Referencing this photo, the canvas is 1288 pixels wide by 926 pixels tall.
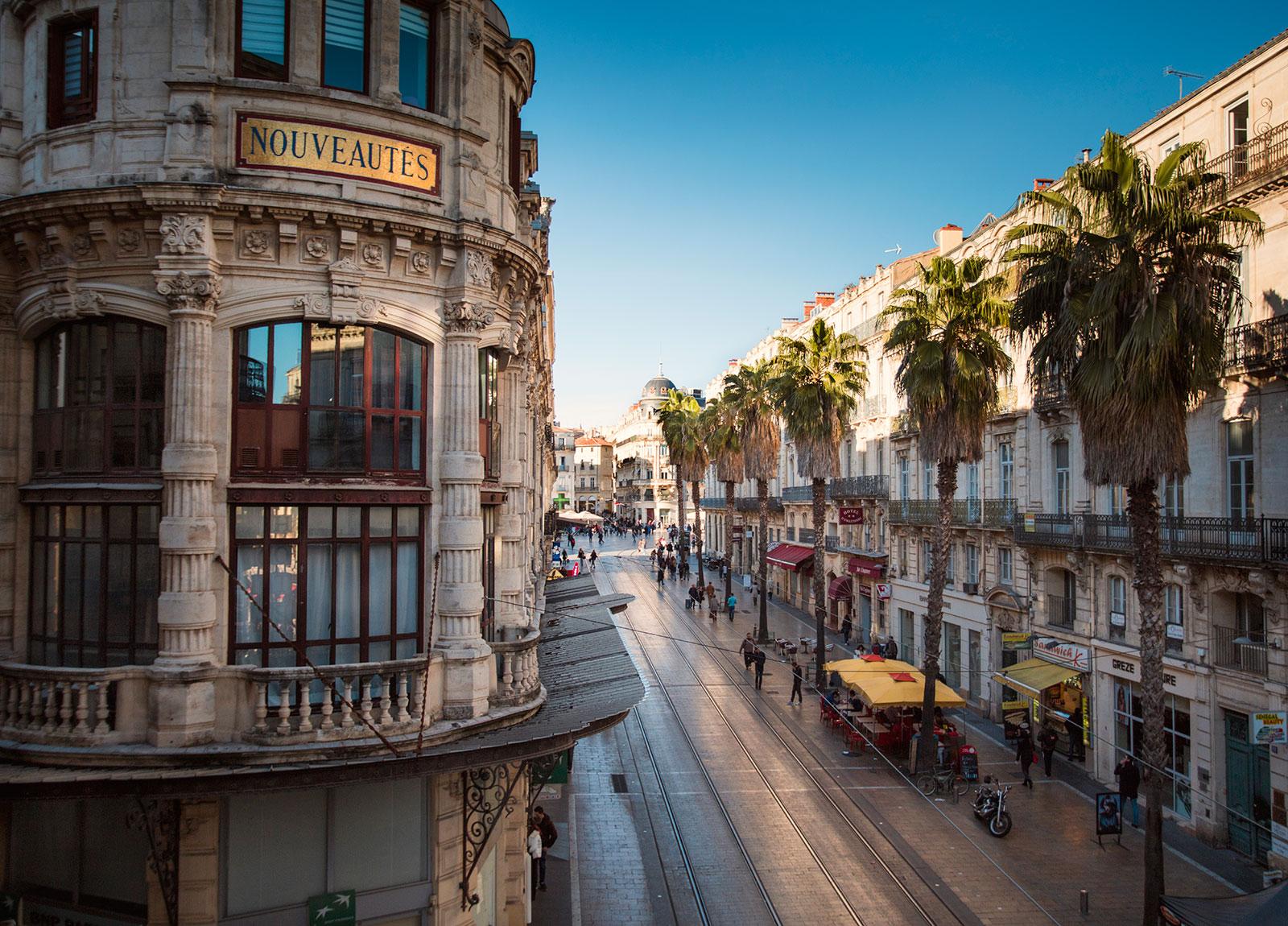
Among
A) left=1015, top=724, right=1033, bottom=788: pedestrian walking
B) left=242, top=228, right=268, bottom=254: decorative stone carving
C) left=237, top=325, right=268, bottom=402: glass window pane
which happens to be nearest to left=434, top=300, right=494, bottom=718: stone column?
left=237, top=325, right=268, bottom=402: glass window pane

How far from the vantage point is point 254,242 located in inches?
406

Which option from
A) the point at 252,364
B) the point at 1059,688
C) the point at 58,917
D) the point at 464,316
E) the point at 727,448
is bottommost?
the point at 1059,688

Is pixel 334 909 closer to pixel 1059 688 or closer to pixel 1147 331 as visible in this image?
pixel 1147 331

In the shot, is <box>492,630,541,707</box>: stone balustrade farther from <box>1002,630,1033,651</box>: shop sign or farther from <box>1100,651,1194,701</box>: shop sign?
<box>1002,630,1033,651</box>: shop sign

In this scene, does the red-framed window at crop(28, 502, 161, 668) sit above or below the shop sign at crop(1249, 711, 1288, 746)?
above

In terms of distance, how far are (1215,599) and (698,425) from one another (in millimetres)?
39584

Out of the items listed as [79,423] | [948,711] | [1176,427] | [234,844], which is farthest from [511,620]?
[948,711]

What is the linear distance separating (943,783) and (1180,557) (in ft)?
26.2

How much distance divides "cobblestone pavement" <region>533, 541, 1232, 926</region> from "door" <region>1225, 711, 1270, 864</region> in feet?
5.03

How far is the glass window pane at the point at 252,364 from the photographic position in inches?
414

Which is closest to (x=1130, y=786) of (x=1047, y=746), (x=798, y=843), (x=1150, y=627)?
(x=1047, y=746)

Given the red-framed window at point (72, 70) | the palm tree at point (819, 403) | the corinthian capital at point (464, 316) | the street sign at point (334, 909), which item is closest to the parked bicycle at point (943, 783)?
the palm tree at point (819, 403)

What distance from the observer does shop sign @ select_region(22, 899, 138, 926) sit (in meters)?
10.2

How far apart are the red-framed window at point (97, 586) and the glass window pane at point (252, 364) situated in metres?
1.67
